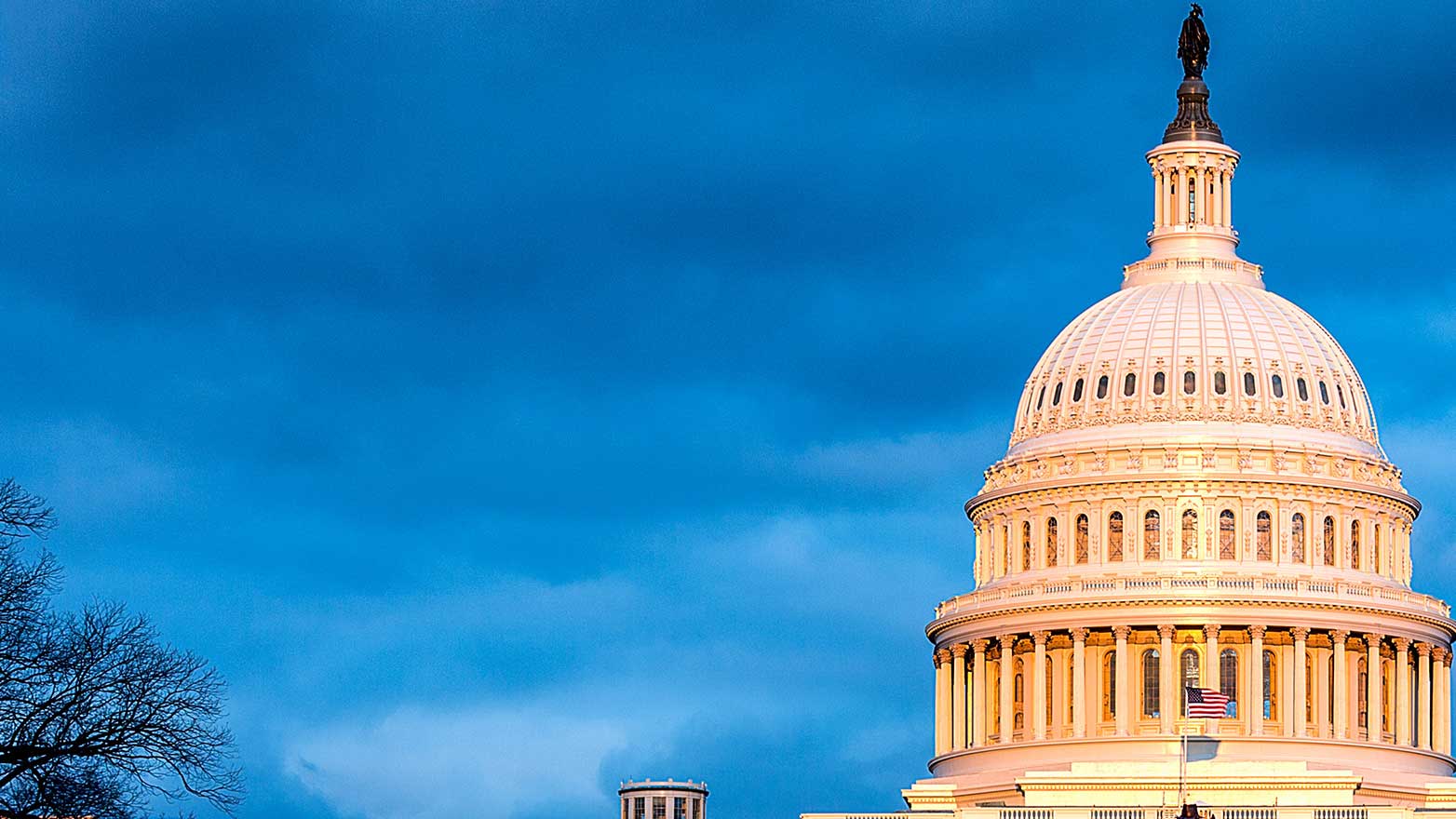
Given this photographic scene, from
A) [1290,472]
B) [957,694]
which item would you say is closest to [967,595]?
[957,694]

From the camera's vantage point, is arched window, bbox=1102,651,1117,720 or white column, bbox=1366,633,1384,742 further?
arched window, bbox=1102,651,1117,720

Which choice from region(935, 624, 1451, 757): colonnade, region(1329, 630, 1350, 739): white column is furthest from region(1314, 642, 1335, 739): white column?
region(1329, 630, 1350, 739): white column

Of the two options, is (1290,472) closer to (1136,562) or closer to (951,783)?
(1136,562)

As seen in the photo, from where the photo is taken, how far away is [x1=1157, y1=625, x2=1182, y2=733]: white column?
574 ft

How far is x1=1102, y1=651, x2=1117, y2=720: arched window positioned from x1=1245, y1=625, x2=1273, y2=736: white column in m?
6.02

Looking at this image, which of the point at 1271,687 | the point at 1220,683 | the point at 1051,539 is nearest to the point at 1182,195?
the point at 1051,539

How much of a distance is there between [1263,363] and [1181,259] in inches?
302

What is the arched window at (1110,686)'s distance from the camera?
582ft

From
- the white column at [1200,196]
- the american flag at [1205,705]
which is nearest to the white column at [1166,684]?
the american flag at [1205,705]

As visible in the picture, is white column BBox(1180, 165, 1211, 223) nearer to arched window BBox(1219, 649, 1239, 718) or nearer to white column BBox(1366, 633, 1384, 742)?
arched window BBox(1219, 649, 1239, 718)

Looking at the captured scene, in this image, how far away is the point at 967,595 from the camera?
18162 cm

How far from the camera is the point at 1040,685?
178m

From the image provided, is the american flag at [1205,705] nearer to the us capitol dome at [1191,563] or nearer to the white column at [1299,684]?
the us capitol dome at [1191,563]

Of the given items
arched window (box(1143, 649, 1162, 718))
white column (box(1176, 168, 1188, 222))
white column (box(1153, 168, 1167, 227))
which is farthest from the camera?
white column (box(1153, 168, 1167, 227))
